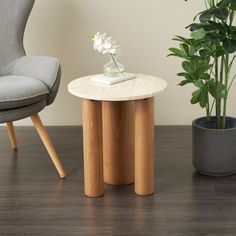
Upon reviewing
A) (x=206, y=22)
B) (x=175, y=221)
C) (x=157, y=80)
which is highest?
(x=206, y=22)

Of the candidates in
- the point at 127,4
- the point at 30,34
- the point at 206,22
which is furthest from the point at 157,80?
the point at 30,34

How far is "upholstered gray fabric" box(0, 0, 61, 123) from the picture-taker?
8.62 ft

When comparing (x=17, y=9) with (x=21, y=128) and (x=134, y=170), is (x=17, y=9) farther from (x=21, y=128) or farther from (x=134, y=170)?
(x=134, y=170)

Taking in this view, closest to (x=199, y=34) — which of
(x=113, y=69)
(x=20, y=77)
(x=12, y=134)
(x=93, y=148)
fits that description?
(x=113, y=69)

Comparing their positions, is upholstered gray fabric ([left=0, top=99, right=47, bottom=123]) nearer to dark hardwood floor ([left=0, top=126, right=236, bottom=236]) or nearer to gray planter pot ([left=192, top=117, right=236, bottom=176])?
dark hardwood floor ([left=0, top=126, right=236, bottom=236])

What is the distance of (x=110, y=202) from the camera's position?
2537 millimetres

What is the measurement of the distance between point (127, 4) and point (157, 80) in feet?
3.12

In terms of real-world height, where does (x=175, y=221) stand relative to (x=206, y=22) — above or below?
below

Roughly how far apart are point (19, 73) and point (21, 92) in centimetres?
42

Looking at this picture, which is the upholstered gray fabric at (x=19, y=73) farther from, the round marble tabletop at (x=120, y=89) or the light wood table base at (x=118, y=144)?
the light wood table base at (x=118, y=144)

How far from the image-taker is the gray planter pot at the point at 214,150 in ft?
8.93

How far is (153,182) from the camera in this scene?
2.64m

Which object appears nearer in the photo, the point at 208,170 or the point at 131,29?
the point at 208,170

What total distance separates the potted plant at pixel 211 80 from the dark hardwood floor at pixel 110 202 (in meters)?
0.10
